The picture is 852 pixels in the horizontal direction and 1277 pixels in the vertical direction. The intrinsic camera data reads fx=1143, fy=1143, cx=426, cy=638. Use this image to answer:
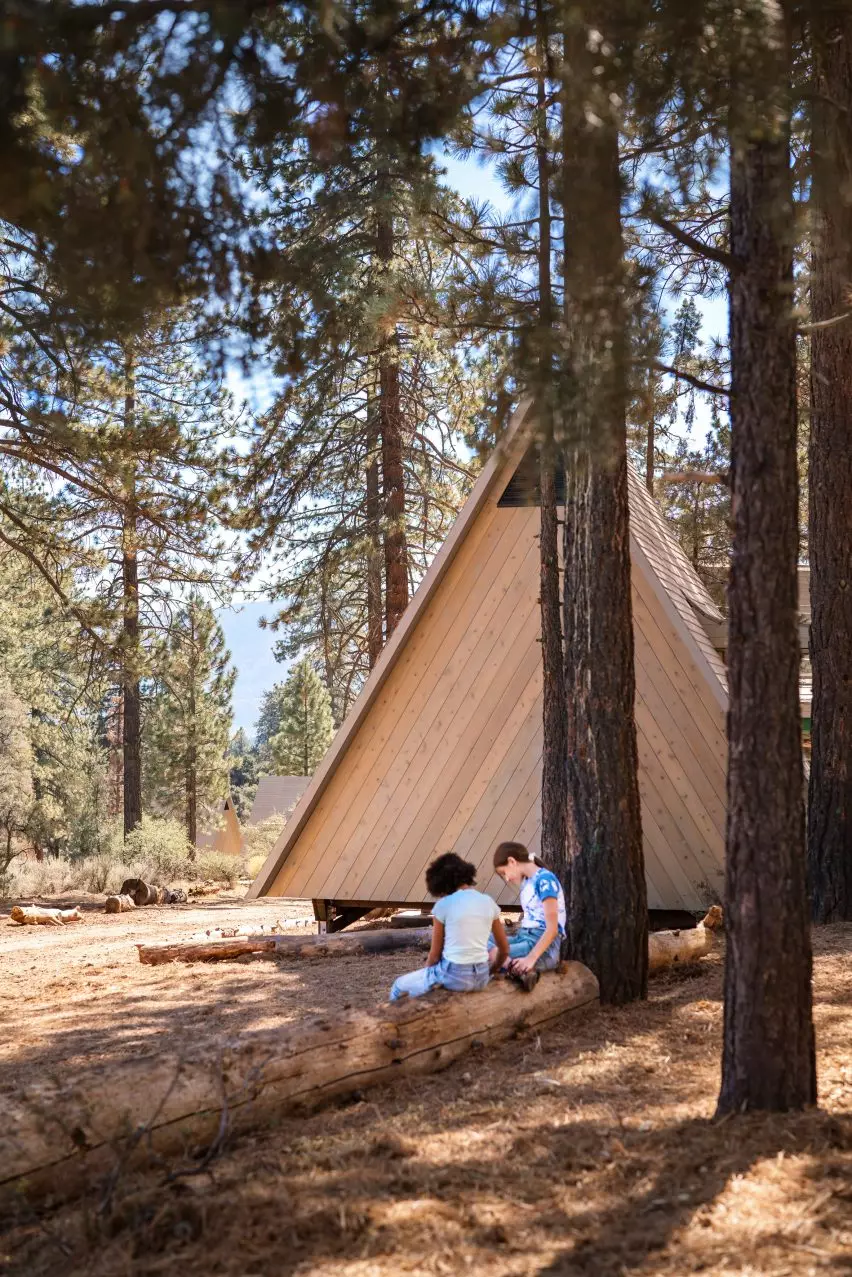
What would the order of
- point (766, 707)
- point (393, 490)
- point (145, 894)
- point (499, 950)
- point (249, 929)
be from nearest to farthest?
point (766, 707) < point (499, 950) < point (249, 929) < point (393, 490) < point (145, 894)

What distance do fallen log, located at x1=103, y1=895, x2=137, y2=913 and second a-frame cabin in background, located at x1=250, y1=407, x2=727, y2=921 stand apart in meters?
6.27

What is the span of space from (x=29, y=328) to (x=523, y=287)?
4.37 m

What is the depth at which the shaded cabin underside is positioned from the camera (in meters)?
11.8

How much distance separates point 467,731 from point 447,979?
601 centimetres

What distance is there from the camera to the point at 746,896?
4594mm

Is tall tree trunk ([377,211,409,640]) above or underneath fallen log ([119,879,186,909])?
above

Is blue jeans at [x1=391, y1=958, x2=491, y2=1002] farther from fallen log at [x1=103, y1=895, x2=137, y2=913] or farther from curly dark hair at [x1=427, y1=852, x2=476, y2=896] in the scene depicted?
fallen log at [x1=103, y1=895, x2=137, y2=913]

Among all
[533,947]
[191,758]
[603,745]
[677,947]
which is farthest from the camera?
[191,758]

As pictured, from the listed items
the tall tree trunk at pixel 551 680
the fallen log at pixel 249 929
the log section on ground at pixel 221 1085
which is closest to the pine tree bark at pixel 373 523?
the fallen log at pixel 249 929

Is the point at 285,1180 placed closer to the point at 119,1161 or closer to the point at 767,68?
the point at 119,1161

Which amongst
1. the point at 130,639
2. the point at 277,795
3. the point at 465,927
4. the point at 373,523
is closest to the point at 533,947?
A: the point at 465,927

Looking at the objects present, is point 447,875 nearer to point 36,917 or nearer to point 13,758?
point 36,917

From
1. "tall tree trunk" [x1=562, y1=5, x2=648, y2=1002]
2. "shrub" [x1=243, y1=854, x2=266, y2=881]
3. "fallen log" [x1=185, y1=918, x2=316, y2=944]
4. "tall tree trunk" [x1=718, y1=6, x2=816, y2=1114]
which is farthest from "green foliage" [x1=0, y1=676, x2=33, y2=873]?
"tall tree trunk" [x1=718, y1=6, x2=816, y2=1114]

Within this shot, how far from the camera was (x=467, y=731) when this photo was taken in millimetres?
12203
